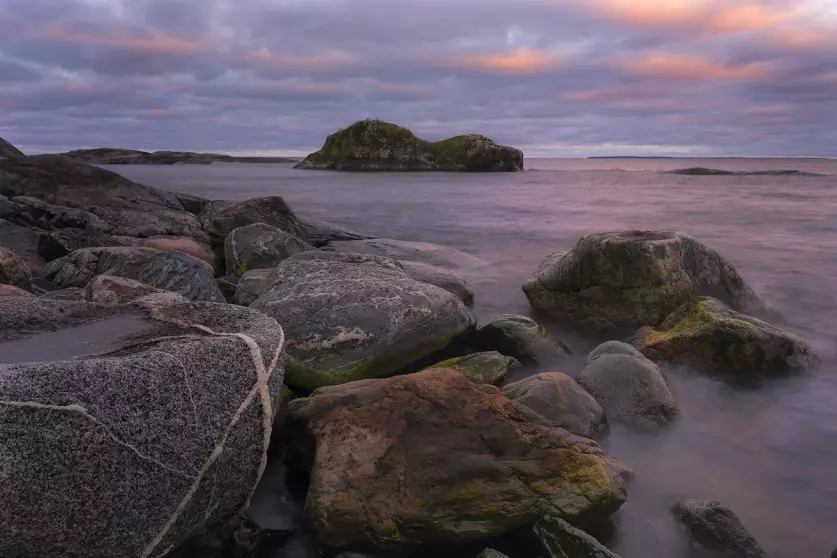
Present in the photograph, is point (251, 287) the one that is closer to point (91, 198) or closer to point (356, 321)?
point (356, 321)

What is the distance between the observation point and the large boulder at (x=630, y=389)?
194 inches

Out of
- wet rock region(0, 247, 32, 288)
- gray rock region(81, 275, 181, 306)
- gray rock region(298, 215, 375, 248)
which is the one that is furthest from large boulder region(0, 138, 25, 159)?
gray rock region(81, 275, 181, 306)

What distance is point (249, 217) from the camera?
10992 millimetres

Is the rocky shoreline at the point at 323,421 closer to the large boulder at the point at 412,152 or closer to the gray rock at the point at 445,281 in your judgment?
the gray rock at the point at 445,281

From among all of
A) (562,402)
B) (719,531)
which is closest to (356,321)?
(562,402)

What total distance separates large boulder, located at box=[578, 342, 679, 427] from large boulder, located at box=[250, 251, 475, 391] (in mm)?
1384

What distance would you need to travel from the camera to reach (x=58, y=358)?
3166mm

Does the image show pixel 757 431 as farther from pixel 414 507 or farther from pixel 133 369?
pixel 133 369

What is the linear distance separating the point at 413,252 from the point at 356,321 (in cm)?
649

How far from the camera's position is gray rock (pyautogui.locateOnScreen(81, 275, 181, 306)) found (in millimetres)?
5391

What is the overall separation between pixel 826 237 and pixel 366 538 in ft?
51.5

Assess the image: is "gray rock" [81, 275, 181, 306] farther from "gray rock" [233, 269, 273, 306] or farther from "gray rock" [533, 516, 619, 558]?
"gray rock" [533, 516, 619, 558]

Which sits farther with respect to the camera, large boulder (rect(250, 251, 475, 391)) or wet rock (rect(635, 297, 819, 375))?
wet rock (rect(635, 297, 819, 375))

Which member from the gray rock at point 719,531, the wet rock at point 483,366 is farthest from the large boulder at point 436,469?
the wet rock at point 483,366
